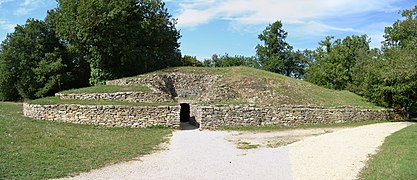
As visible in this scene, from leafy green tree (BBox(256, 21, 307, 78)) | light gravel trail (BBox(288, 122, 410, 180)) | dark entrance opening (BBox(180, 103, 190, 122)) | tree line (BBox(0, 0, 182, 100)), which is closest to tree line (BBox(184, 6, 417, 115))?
leafy green tree (BBox(256, 21, 307, 78))

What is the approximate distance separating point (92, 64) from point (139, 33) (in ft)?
18.7

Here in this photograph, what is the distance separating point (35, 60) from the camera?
40.1 m

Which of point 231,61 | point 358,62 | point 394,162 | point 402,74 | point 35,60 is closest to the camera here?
point 394,162

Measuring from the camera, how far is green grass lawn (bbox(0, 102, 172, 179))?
34.9 feet

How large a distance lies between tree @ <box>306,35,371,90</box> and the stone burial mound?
53.4 ft

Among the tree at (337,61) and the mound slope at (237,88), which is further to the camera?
the tree at (337,61)

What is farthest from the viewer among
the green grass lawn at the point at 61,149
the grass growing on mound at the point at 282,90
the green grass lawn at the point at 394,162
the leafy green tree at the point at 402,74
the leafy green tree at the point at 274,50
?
the leafy green tree at the point at 274,50

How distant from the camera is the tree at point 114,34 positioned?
1162 inches

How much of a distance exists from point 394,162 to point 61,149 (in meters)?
12.3

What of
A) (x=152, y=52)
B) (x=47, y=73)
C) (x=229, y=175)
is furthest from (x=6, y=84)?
(x=229, y=175)

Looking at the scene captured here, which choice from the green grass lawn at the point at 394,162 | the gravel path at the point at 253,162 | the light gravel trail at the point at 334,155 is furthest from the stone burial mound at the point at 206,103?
the green grass lawn at the point at 394,162

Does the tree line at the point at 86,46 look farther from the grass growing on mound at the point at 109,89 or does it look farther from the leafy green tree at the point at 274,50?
the leafy green tree at the point at 274,50

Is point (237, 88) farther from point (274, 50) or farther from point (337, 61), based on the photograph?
point (274, 50)

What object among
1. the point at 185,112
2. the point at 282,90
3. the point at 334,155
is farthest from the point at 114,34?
the point at 334,155
